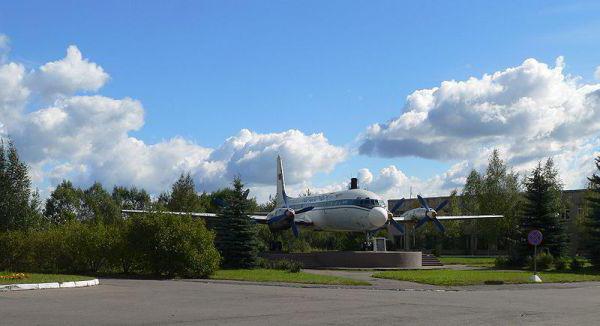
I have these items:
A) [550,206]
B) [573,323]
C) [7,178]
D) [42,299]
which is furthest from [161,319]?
[550,206]

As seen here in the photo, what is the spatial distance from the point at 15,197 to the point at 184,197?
1113 inches

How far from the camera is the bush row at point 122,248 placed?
28891 mm

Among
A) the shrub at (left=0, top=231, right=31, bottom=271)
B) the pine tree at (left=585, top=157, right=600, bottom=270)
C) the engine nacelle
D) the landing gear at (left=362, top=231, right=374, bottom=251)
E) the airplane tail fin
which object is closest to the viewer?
the shrub at (left=0, top=231, right=31, bottom=271)

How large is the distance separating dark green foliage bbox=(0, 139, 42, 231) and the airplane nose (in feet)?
64.1

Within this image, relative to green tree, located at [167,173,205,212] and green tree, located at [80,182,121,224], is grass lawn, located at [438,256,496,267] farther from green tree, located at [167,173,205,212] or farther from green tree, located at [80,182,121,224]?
green tree, located at [80,182,121,224]

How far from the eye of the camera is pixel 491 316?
44.5ft

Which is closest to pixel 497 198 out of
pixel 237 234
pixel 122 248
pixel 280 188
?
pixel 280 188

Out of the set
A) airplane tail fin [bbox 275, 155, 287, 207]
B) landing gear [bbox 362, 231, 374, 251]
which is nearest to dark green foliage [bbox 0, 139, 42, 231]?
landing gear [bbox 362, 231, 374, 251]

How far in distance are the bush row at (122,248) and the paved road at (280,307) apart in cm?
735

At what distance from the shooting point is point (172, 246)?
2872 centimetres

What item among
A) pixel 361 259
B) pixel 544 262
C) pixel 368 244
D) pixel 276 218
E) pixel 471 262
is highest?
pixel 276 218

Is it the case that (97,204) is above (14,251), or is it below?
above

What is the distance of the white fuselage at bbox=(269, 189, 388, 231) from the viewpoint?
41.7 m

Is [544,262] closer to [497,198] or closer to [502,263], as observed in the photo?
[502,263]
